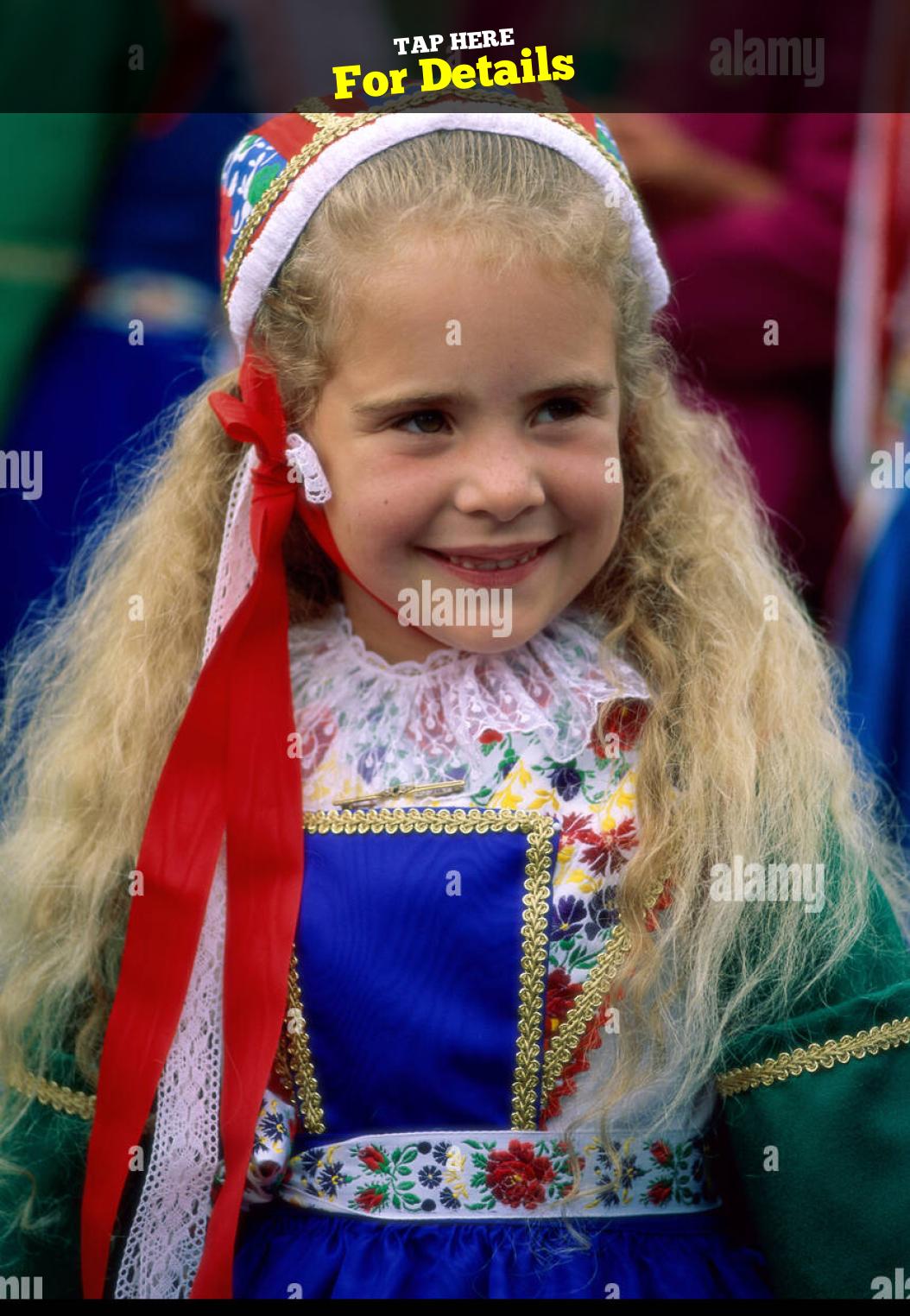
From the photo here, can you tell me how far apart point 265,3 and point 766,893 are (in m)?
1.83

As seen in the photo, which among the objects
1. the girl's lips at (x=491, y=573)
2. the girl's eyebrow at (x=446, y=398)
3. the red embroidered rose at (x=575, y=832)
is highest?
the girl's eyebrow at (x=446, y=398)

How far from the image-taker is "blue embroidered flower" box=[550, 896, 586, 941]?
58.9 inches

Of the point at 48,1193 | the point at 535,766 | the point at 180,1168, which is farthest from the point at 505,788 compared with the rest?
the point at 48,1193

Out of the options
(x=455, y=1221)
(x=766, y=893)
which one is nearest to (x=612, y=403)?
(x=766, y=893)

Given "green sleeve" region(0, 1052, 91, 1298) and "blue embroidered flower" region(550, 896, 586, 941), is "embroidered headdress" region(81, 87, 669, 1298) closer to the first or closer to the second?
"green sleeve" region(0, 1052, 91, 1298)

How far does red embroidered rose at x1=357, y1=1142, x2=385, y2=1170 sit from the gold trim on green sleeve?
6cm

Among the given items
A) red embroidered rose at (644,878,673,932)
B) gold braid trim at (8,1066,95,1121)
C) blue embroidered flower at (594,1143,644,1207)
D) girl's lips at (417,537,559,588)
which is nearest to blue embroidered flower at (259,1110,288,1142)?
gold braid trim at (8,1066,95,1121)

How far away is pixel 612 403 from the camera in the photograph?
155cm

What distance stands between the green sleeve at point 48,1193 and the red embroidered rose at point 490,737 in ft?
1.83

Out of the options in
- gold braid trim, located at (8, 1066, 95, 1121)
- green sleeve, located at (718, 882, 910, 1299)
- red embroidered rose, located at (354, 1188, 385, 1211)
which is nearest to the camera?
green sleeve, located at (718, 882, 910, 1299)

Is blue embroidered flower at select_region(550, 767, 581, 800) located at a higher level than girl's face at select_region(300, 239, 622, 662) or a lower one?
lower

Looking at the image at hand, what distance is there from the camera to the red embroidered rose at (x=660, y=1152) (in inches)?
59.8

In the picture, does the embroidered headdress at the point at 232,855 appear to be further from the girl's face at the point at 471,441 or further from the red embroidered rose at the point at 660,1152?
the red embroidered rose at the point at 660,1152

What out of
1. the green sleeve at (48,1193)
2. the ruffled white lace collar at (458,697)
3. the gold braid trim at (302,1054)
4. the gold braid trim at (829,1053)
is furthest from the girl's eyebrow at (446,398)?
the green sleeve at (48,1193)
